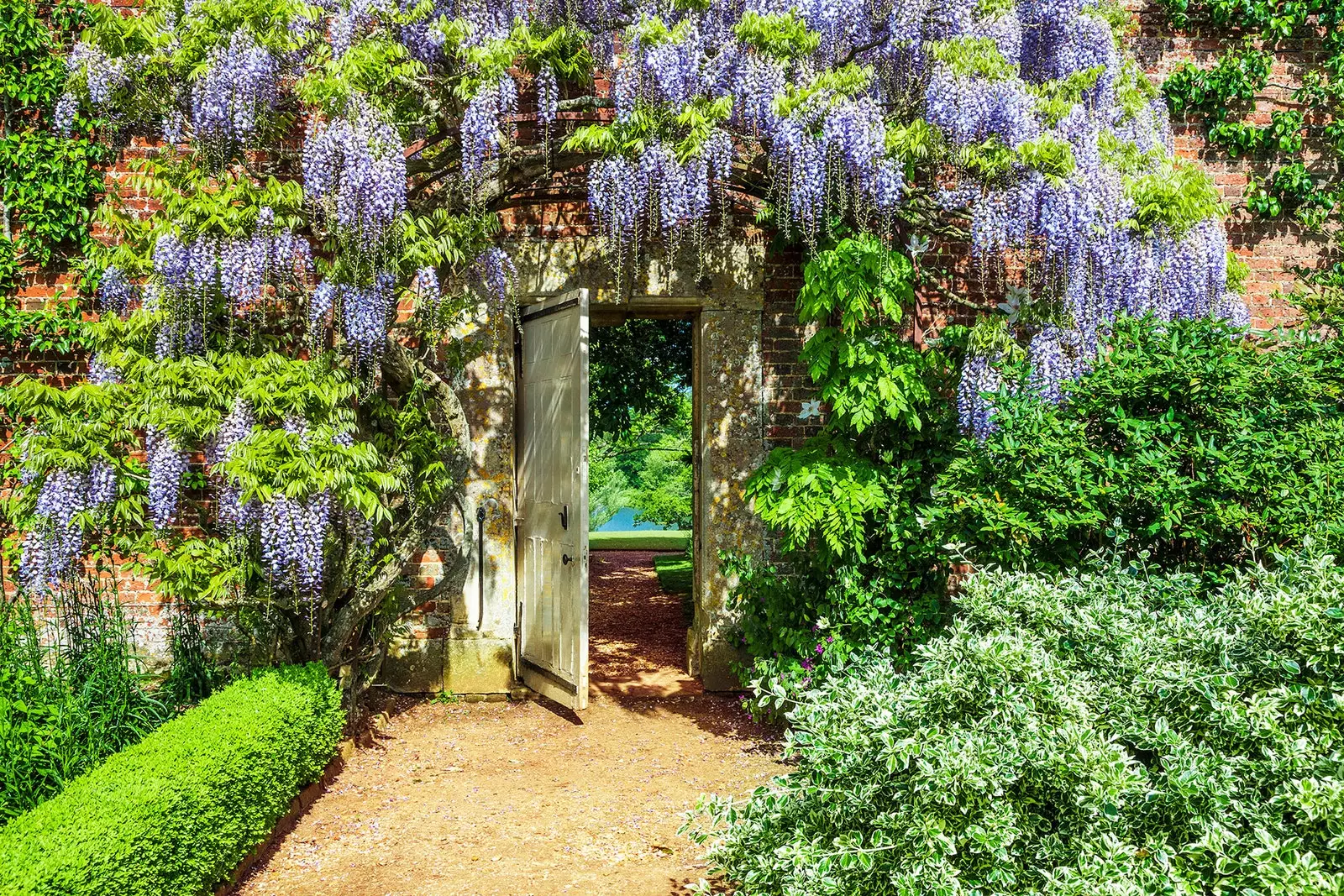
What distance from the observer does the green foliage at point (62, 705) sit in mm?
3125

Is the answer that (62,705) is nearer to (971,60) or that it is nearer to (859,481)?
(859,481)

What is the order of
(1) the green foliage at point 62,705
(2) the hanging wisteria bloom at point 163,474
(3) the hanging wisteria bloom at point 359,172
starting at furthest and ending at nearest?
(3) the hanging wisteria bloom at point 359,172 → (2) the hanging wisteria bloom at point 163,474 → (1) the green foliage at point 62,705

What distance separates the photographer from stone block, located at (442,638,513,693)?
18.3ft

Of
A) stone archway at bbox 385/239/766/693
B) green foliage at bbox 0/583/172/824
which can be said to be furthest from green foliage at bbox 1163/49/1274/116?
green foliage at bbox 0/583/172/824

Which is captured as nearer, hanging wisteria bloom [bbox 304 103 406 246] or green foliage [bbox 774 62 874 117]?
hanging wisteria bloom [bbox 304 103 406 246]

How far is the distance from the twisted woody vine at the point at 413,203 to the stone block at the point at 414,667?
500 millimetres

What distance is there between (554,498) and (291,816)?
2.10m

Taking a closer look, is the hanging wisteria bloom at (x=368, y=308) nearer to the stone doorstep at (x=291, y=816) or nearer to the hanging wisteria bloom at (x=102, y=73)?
the hanging wisteria bloom at (x=102, y=73)

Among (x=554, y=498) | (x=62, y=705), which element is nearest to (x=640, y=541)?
(x=554, y=498)

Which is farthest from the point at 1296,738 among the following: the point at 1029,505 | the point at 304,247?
the point at 304,247

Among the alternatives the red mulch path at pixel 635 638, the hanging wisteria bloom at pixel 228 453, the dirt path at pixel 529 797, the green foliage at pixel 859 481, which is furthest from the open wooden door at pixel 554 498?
the hanging wisteria bloom at pixel 228 453

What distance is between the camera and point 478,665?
5598 millimetres

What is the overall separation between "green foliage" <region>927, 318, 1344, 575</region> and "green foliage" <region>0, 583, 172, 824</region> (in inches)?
130

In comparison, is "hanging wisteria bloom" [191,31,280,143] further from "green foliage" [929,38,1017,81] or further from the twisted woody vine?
"green foliage" [929,38,1017,81]
